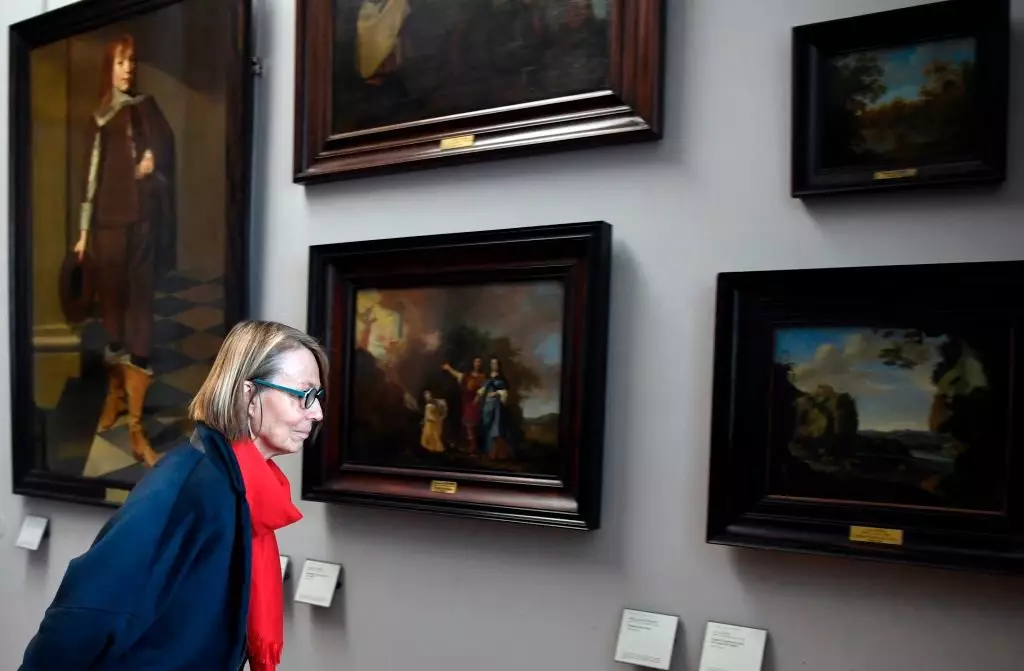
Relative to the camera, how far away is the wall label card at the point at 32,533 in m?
4.28

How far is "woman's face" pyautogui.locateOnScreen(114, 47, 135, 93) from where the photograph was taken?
4.00 metres

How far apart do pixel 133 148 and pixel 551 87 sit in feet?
6.54

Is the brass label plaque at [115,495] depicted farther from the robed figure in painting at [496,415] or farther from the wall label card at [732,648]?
the wall label card at [732,648]

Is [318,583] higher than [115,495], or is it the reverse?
[115,495]

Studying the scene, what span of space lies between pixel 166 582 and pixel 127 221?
2263mm

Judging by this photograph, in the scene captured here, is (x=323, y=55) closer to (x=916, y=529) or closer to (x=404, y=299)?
(x=404, y=299)

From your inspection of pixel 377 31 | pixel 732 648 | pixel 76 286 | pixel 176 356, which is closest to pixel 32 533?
pixel 76 286

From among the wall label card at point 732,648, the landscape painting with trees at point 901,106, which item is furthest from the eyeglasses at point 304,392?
the landscape painting with trees at point 901,106

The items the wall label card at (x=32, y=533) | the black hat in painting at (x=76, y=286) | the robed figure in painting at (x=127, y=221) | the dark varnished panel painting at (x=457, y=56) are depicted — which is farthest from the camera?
the wall label card at (x=32, y=533)

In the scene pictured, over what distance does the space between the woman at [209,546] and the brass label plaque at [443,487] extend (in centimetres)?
61

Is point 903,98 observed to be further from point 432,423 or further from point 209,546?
point 209,546

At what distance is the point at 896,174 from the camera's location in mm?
2346

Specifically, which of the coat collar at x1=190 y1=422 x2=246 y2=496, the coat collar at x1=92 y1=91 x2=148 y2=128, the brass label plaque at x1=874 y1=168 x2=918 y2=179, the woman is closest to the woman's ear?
the woman

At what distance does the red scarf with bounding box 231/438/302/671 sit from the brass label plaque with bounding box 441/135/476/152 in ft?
3.80
